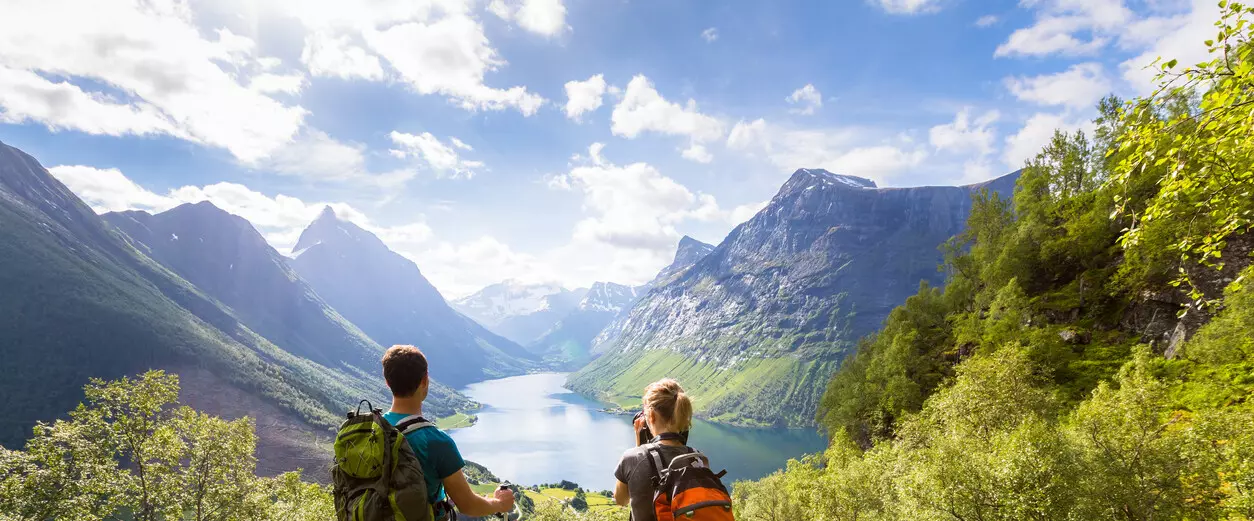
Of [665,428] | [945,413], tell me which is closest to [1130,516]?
[945,413]

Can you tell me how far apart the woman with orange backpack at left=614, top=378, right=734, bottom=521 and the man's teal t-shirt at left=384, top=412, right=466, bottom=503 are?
1900 millimetres

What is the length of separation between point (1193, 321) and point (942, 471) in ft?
73.5

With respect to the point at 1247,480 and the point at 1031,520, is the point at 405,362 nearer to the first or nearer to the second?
the point at 1031,520

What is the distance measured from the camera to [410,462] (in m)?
4.86

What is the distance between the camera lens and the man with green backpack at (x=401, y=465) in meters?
4.69

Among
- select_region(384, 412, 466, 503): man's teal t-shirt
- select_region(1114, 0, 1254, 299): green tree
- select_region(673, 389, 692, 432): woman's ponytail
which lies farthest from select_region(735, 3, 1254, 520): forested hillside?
select_region(384, 412, 466, 503): man's teal t-shirt

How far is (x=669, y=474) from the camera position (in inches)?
202

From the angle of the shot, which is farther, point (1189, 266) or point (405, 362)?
point (1189, 266)

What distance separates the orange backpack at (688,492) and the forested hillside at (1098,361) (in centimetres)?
489

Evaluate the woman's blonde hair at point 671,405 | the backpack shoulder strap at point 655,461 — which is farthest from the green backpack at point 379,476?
the woman's blonde hair at point 671,405

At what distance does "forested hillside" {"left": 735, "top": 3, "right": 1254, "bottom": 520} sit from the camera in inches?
278

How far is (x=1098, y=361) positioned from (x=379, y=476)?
4407 cm

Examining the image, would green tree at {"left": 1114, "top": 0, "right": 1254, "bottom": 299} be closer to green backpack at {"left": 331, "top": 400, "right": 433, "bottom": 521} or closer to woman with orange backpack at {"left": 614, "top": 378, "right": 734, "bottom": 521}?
woman with orange backpack at {"left": 614, "top": 378, "right": 734, "bottom": 521}

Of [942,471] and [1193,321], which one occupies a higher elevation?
[1193,321]
